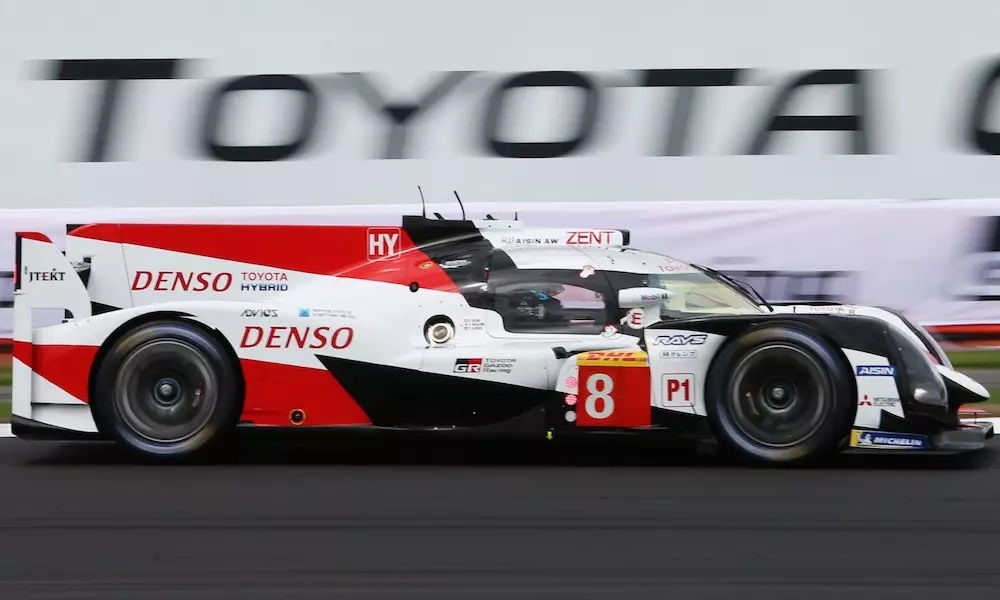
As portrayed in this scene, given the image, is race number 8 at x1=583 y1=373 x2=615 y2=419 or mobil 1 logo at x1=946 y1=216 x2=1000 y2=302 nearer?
race number 8 at x1=583 y1=373 x2=615 y2=419

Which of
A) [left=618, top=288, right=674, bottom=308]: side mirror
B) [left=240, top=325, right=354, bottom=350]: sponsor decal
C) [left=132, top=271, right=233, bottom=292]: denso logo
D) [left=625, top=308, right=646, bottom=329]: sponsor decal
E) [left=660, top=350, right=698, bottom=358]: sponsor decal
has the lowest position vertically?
[left=660, top=350, right=698, bottom=358]: sponsor decal

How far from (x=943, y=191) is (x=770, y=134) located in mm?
1442

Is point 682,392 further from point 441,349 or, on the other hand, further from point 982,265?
point 982,265

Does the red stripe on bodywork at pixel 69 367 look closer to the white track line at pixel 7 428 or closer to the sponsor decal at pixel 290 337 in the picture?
the sponsor decal at pixel 290 337

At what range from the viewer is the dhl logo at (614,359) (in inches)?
243

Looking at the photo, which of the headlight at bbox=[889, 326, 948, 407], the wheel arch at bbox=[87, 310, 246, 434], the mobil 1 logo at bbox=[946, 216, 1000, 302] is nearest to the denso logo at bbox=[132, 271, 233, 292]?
the wheel arch at bbox=[87, 310, 246, 434]

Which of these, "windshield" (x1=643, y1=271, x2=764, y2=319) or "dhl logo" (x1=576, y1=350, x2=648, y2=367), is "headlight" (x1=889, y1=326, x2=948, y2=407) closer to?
"windshield" (x1=643, y1=271, x2=764, y2=319)

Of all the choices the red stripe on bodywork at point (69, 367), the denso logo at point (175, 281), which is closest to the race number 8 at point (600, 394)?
the denso logo at point (175, 281)

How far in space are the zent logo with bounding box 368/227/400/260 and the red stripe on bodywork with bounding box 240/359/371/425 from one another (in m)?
0.71

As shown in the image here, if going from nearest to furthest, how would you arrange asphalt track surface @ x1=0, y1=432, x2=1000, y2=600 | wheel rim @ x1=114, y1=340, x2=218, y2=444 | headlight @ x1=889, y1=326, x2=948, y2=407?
1. asphalt track surface @ x1=0, y1=432, x2=1000, y2=600
2. headlight @ x1=889, y1=326, x2=948, y2=407
3. wheel rim @ x1=114, y1=340, x2=218, y2=444

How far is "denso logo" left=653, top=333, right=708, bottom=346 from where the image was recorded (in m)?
6.21

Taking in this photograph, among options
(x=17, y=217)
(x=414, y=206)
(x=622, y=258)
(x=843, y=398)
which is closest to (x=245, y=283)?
(x=622, y=258)

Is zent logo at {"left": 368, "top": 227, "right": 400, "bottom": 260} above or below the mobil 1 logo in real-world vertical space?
below

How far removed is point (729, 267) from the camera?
34.2 feet
